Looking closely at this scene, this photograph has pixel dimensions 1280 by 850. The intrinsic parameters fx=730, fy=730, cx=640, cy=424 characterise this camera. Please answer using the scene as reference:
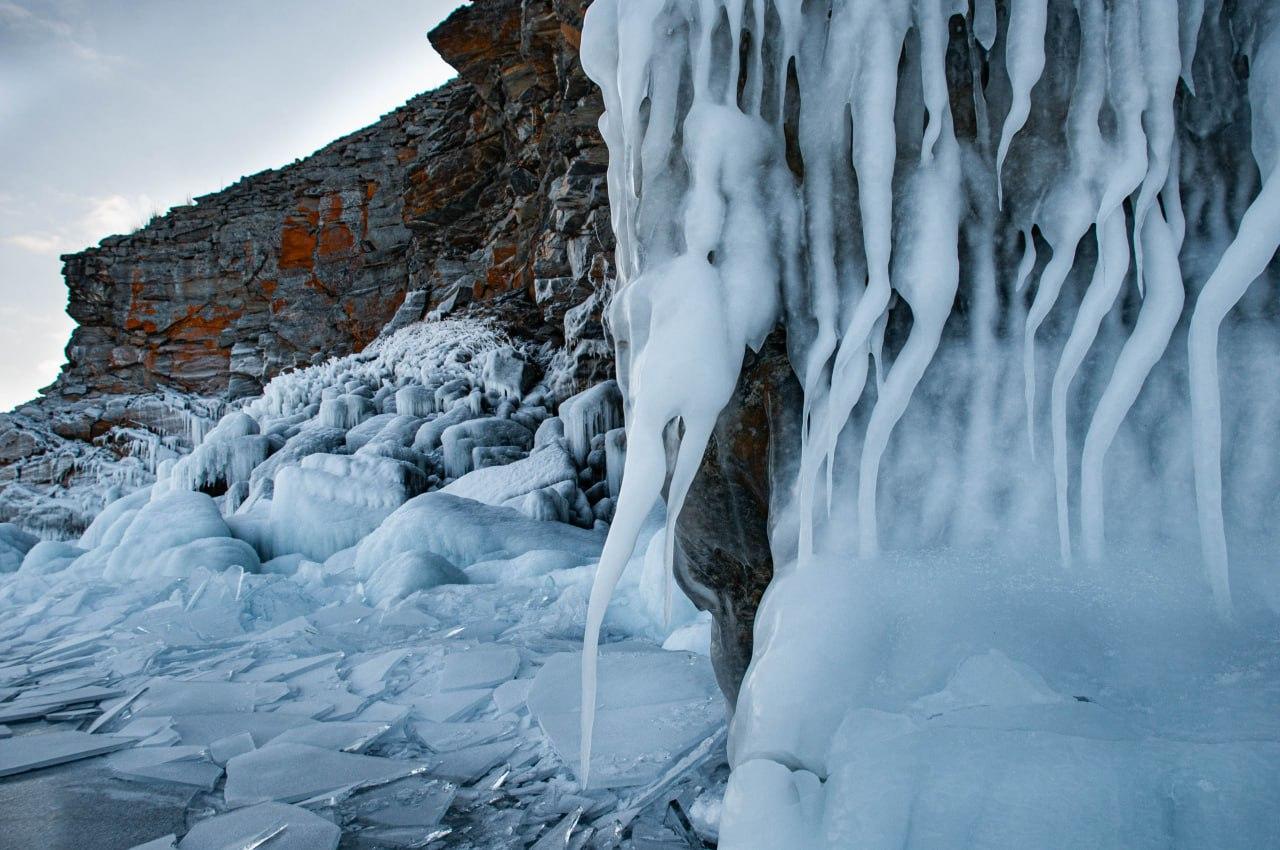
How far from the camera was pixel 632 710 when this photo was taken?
2.05 metres

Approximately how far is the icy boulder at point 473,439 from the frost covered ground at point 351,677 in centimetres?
96

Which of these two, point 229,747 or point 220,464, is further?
point 220,464

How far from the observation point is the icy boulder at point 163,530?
17.3 feet

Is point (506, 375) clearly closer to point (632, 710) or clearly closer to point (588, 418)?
point (588, 418)

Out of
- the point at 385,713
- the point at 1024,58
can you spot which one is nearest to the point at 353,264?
the point at 385,713

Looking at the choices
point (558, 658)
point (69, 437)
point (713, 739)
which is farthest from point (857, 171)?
point (69, 437)

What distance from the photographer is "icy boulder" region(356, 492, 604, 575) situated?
491cm

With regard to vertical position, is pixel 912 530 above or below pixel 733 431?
below

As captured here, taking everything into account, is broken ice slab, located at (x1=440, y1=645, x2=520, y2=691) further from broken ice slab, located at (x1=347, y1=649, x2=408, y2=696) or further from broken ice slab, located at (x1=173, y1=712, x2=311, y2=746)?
broken ice slab, located at (x1=173, y1=712, x2=311, y2=746)

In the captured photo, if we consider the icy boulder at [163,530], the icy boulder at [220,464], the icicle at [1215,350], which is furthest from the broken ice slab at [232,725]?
the icy boulder at [220,464]

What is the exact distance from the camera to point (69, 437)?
44.9ft

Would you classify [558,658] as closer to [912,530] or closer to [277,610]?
[912,530]

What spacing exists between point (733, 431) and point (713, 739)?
836mm

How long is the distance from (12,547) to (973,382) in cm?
895
